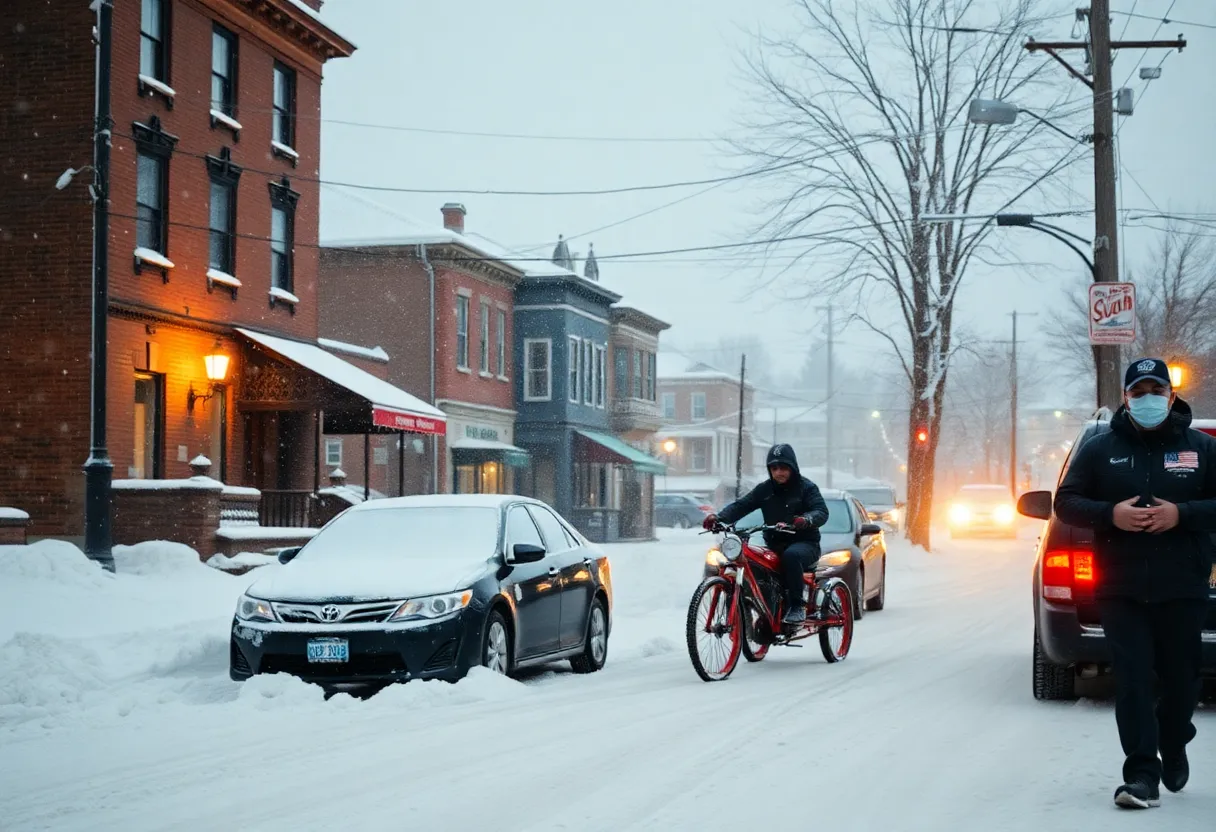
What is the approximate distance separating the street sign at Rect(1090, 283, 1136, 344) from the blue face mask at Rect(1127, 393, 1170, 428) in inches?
570

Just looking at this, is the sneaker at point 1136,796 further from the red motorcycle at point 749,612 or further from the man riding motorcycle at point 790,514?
the man riding motorcycle at point 790,514

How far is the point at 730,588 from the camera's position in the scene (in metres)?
12.0

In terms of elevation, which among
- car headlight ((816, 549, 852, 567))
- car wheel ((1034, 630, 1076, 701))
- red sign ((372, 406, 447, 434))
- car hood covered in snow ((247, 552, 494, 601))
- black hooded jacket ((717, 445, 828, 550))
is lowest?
car wheel ((1034, 630, 1076, 701))

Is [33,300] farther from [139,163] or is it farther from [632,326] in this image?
[632,326]

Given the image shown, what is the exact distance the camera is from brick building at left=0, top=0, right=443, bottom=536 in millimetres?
24266

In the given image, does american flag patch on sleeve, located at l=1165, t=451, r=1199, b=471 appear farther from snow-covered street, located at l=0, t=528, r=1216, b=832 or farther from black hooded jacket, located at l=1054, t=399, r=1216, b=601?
snow-covered street, located at l=0, t=528, r=1216, b=832

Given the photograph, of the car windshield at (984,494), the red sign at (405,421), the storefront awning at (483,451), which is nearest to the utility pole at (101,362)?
the red sign at (405,421)

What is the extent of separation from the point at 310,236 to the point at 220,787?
1009 inches

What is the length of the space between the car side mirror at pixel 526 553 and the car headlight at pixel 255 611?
71.3 inches

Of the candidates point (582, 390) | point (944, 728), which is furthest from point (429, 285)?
point (944, 728)

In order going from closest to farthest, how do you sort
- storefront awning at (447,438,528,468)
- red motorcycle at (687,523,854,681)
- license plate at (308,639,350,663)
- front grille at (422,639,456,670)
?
license plate at (308,639,350,663) → front grille at (422,639,456,670) → red motorcycle at (687,523,854,681) → storefront awning at (447,438,528,468)

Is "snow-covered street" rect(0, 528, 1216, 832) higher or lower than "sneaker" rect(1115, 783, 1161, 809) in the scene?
lower

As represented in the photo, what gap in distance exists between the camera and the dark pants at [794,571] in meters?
12.6

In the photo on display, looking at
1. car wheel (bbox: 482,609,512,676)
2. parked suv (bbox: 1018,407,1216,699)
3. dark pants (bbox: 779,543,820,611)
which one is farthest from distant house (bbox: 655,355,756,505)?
parked suv (bbox: 1018,407,1216,699)
